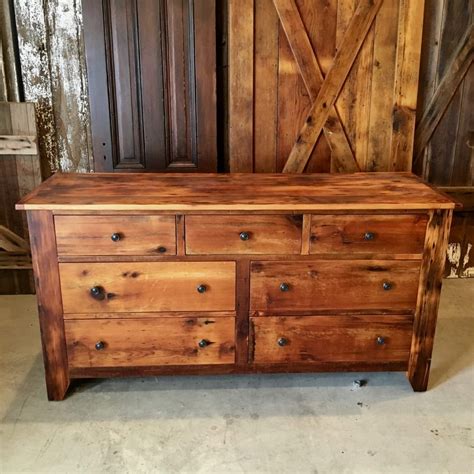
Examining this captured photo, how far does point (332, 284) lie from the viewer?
2.22 metres

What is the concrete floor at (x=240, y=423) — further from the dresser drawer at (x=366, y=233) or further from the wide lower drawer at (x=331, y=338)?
the dresser drawer at (x=366, y=233)

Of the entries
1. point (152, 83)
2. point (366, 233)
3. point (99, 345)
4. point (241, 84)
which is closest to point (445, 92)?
point (241, 84)

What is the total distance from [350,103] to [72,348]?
6.13ft

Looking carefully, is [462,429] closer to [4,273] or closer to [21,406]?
[21,406]

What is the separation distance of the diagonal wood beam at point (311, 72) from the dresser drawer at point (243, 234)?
34.5 inches

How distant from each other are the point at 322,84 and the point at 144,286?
143cm

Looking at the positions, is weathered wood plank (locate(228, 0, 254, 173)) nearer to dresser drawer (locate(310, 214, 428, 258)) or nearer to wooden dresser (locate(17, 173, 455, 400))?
wooden dresser (locate(17, 173, 455, 400))

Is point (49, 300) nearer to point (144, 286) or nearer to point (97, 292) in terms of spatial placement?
point (97, 292)

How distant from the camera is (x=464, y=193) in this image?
329 cm

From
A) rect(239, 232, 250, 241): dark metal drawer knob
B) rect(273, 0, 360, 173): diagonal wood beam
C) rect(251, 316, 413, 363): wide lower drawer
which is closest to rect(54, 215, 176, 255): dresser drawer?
rect(239, 232, 250, 241): dark metal drawer knob

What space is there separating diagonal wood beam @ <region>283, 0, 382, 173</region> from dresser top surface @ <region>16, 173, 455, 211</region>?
1.01 feet

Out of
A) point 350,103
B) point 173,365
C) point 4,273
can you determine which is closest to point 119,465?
point 173,365

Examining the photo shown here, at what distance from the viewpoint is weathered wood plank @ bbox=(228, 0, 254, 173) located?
2635 millimetres

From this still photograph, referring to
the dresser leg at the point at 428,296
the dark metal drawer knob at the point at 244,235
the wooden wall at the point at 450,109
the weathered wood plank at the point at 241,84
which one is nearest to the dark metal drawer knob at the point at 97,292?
the dark metal drawer knob at the point at 244,235
